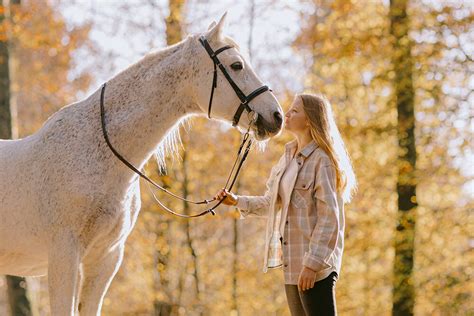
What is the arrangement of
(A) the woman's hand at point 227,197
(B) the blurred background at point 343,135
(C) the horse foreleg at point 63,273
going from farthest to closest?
1. (B) the blurred background at point 343,135
2. (A) the woman's hand at point 227,197
3. (C) the horse foreleg at point 63,273

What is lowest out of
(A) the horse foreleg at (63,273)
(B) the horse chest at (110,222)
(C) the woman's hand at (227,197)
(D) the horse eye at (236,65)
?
(A) the horse foreleg at (63,273)

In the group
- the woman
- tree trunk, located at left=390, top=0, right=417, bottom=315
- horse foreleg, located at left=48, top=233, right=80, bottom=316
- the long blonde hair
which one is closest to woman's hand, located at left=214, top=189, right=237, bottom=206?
the woman

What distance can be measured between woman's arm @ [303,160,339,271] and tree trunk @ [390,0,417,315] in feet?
15.9

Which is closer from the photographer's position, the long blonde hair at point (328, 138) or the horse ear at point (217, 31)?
the long blonde hair at point (328, 138)

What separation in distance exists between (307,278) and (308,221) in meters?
0.34

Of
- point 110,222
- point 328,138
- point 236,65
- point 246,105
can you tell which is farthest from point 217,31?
point 110,222

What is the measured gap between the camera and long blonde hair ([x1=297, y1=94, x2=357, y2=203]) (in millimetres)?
3658

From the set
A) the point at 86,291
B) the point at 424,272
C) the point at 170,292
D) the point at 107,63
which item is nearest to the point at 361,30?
the point at 424,272

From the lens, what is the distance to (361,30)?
29.3 ft

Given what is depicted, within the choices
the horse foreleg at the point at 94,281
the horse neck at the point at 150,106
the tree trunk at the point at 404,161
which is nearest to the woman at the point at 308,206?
the horse neck at the point at 150,106

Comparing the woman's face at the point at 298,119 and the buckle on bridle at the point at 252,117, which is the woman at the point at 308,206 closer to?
the woman's face at the point at 298,119

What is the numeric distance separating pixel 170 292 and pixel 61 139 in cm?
763

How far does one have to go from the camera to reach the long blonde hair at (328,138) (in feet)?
12.0

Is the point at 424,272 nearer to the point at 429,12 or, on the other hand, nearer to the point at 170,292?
the point at 429,12
